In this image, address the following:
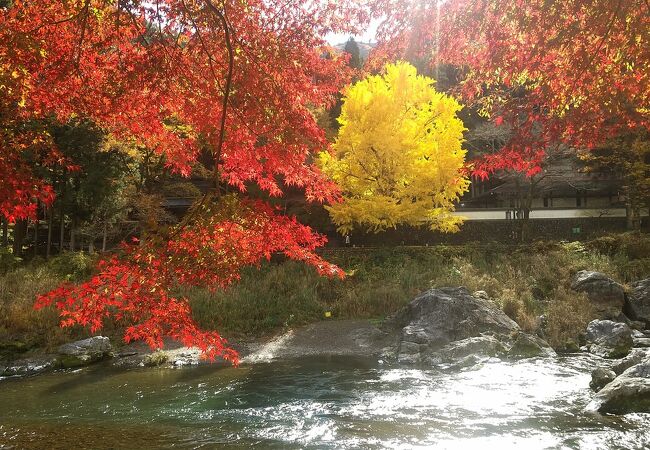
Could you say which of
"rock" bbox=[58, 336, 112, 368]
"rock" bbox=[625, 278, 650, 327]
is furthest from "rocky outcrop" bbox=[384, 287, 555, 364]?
"rock" bbox=[58, 336, 112, 368]

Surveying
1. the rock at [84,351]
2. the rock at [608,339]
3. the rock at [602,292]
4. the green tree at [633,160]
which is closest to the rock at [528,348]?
the rock at [608,339]

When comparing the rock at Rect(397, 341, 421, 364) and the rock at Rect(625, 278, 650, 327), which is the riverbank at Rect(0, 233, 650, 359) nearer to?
the rock at Rect(625, 278, 650, 327)

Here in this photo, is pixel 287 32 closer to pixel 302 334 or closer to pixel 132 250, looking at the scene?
pixel 132 250

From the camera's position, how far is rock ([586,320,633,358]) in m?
10.7

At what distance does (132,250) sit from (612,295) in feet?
45.7

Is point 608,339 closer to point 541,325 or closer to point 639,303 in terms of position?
point 541,325

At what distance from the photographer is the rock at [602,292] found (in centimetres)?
1355

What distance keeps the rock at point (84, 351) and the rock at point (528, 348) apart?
9.50 m

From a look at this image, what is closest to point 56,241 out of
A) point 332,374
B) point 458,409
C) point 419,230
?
point 419,230

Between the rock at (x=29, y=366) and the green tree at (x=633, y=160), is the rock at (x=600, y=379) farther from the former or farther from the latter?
the green tree at (x=633, y=160)

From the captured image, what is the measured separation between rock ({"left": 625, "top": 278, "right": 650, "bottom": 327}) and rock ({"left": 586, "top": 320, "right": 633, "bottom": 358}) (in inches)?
93.5

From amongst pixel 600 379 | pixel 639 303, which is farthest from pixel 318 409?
pixel 639 303

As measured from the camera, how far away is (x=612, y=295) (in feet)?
46.0

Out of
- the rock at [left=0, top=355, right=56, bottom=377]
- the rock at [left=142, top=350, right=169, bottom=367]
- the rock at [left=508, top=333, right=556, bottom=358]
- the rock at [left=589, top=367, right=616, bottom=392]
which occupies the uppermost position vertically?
the rock at [left=589, top=367, right=616, bottom=392]
